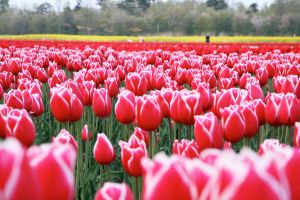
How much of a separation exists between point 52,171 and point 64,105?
1.77 metres

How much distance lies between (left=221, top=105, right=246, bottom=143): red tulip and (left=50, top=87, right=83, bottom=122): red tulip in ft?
2.86

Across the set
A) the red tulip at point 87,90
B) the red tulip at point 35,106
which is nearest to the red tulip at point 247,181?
the red tulip at point 35,106

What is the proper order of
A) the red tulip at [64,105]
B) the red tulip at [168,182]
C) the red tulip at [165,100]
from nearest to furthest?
the red tulip at [168,182] < the red tulip at [64,105] < the red tulip at [165,100]

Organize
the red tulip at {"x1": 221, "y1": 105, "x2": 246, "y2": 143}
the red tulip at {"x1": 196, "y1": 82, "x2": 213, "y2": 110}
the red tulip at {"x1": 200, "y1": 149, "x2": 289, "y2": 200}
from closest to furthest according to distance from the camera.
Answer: the red tulip at {"x1": 200, "y1": 149, "x2": 289, "y2": 200}, the red tulip at {"x1": 221, "y1": 105, "x2": 246, "y2": 143}, the red tulip at {"x1": 196, "y1": 82, "x2": 213, "y2": 110}

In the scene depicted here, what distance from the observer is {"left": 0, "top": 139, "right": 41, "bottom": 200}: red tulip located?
A: 74cm

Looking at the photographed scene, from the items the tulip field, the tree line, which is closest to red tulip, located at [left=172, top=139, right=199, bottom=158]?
the tulip field

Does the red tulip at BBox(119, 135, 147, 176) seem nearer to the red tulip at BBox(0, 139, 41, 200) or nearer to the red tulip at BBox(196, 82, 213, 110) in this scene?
the red tulip at BBox(196, 82, 213, 110)

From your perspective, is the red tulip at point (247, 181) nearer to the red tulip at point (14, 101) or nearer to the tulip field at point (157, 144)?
the tulip field at point (157, 144)

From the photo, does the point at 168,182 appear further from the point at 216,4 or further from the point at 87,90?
the point at 216,4

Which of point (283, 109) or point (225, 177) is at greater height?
point (225, 177)

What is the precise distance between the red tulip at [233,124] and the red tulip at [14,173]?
1477 mm

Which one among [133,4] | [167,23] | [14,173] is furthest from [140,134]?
[133,4]

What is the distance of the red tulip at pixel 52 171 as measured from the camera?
848 millimetres

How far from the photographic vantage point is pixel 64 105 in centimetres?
260
